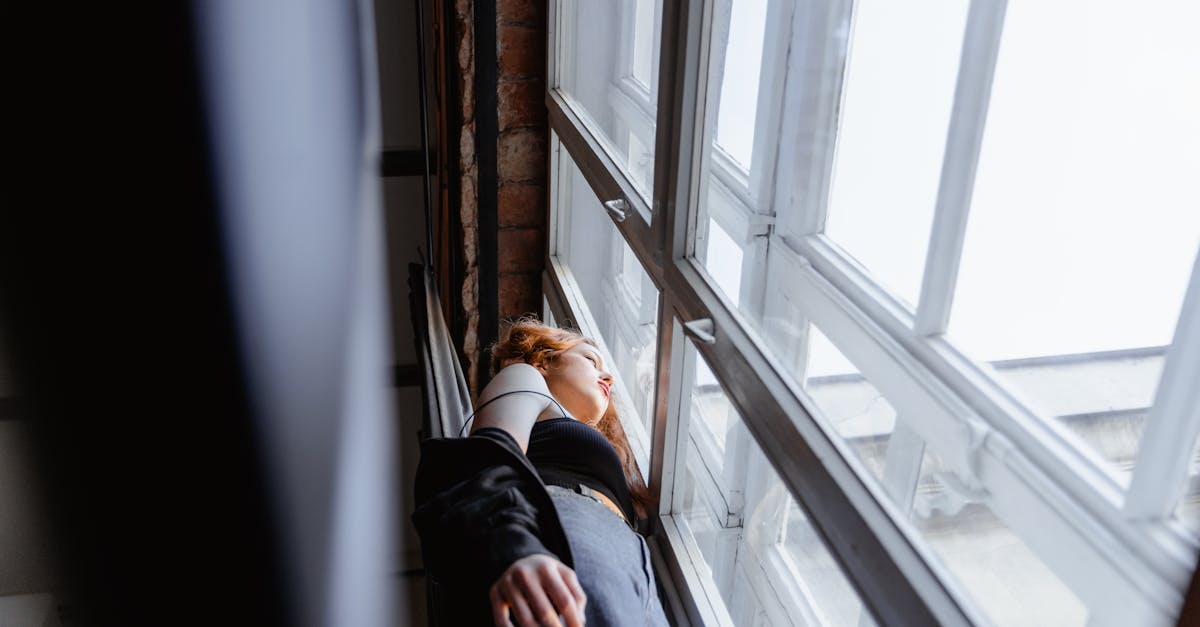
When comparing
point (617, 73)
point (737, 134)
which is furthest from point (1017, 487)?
point (617, 73)

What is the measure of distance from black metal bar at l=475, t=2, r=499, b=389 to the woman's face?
42 cm

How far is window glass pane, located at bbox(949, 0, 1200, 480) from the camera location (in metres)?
0.36

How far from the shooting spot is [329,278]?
1.68 ft

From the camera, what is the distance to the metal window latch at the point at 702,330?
891 millimetres

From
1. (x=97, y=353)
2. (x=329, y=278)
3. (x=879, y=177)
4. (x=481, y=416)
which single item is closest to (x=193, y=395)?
(x=97, y=353)

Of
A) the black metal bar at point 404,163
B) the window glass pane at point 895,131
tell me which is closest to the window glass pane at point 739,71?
the window glass pane at point 895,131

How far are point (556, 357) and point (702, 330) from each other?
391 millimetres

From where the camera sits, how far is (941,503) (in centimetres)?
54

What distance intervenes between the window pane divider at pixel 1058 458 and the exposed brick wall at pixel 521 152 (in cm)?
128

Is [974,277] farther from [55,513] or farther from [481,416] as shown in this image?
[481,416]

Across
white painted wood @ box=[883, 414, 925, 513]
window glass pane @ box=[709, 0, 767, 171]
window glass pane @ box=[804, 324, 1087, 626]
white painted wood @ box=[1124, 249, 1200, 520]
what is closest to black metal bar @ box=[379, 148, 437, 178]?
window glass pane @ box=[709, 0, 767, 171]

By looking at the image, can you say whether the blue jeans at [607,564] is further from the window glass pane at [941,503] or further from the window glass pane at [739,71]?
the window glass pane at [739,71]

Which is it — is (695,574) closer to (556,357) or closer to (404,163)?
(556,357)

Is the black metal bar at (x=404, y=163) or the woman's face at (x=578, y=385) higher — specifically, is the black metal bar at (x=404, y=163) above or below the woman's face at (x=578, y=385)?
above
